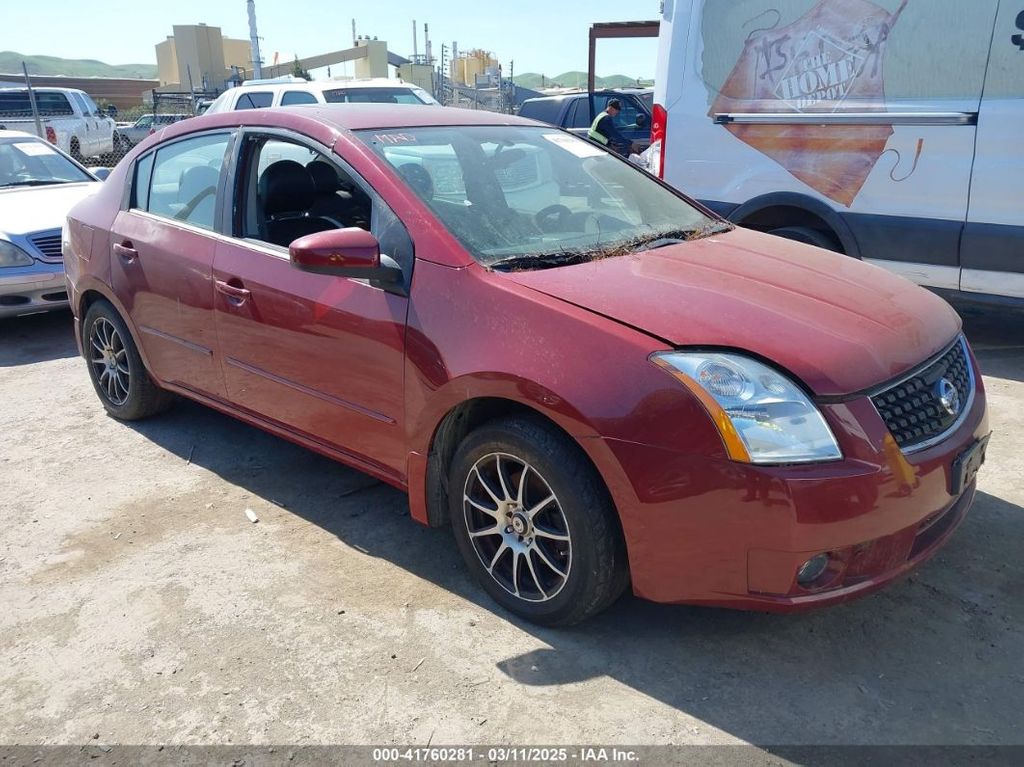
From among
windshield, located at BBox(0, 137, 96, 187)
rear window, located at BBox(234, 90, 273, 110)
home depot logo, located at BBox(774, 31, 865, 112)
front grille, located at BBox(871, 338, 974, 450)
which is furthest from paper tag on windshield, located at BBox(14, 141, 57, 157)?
front grille, located at BBox(871, 338, 974, 450)

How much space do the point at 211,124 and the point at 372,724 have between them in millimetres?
2855

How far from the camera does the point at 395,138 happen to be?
3469mm

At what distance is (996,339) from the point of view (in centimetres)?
599

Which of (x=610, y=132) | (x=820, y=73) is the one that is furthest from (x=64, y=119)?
(x=820, y=73)

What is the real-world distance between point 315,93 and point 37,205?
4.00 m

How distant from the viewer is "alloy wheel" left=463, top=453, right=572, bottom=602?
9.16ft

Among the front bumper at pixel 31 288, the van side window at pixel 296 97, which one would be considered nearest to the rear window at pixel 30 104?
the van side window at pixel 296 97

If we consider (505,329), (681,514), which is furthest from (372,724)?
(505,329)

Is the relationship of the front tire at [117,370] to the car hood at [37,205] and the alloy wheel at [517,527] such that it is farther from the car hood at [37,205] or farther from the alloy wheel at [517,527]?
the alloy wheel at [517,527]

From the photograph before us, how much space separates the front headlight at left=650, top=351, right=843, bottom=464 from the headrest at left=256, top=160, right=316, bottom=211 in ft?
7.05

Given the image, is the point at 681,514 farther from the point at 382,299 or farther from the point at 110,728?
the point at 110,728

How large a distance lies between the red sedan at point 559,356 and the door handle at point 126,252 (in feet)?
0.12

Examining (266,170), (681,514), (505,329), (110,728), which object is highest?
(266,170)

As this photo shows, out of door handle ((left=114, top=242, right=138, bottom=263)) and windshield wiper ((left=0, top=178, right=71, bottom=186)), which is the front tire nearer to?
door handle ((left=114, top=242, right=138, bottom=263))
